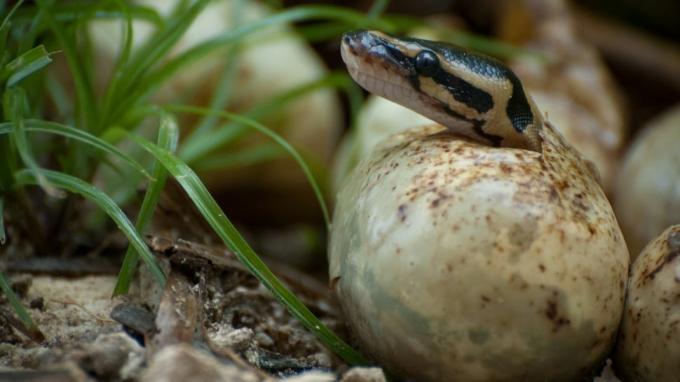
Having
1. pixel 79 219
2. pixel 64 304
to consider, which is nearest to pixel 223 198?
pixel 79 219

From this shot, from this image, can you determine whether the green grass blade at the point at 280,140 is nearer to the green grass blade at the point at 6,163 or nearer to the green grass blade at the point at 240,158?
the green grass blade at the point at 6,163

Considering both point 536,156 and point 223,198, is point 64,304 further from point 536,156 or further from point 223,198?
point 223,198

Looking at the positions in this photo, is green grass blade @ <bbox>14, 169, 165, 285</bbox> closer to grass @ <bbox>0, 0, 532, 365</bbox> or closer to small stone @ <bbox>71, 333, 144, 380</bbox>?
grass @ <bbox>0, 0, 532, 365</bbox>

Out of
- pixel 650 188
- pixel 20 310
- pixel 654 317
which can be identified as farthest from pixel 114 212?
pixel 650 188

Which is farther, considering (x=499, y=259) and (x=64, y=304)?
(x=64, y=304)

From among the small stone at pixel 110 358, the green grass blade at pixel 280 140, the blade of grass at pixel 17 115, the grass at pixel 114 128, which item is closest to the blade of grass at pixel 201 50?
the grass at pixel 114 128
